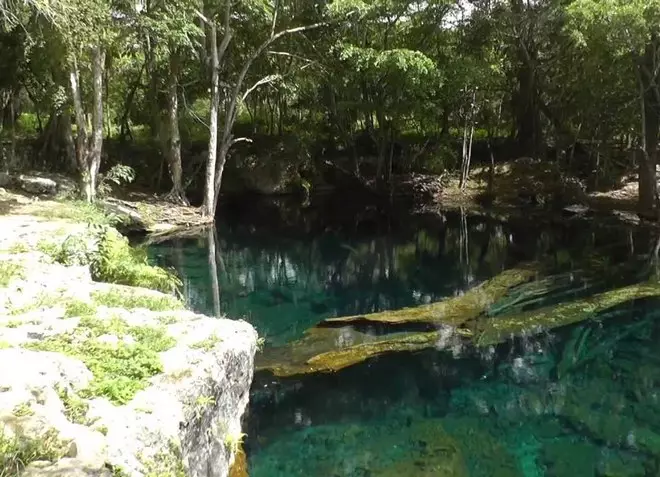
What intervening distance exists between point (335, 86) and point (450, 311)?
1677 cm

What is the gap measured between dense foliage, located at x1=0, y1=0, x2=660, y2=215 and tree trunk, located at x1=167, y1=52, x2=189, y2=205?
0.24ft

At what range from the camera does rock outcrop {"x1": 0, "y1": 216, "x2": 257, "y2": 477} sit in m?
3.85

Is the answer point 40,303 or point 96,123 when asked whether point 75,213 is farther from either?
point 40,303

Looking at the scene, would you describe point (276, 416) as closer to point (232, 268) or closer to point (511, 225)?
point (232, 268)

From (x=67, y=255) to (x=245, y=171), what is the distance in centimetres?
2263

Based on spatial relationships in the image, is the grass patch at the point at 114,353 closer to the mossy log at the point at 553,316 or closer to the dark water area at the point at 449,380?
the dark water area at the point at 449,380

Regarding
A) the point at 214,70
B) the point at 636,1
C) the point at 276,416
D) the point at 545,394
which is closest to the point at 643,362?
the point at 545,394

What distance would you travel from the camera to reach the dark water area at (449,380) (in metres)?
7.33

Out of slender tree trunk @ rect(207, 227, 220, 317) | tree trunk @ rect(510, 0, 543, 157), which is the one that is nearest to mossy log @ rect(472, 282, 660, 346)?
slender tree trunk @ rect(207, 227, 220, 317)

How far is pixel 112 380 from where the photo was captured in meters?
4.75

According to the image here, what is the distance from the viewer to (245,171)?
3119 centimetres

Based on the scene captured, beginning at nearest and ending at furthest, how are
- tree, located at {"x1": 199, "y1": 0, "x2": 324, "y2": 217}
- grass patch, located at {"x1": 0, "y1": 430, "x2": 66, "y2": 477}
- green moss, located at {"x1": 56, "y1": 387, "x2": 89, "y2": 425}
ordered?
grass patch, located at {"x1": 0, "y1": 430, "x2": 66, "y2": 477}
green moss, located at {"x1": 56, "y1": 387, "x2": 89, "y2": 425}
tree, located at {"x1": 199, "y1": 0, "x2": 324, "y2": 217}

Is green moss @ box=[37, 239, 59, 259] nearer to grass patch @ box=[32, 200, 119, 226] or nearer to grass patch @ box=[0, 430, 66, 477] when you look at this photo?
grass patch @ box=[32, 200, 119, 226]

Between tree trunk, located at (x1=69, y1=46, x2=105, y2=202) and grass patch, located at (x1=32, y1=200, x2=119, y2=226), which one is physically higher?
tree trunk, located at (x1=69, y1=46, x2=105, y2=202)
